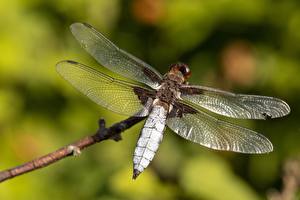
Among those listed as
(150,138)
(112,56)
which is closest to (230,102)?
(150,138)

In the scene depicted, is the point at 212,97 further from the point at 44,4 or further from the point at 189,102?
the point at 44,4

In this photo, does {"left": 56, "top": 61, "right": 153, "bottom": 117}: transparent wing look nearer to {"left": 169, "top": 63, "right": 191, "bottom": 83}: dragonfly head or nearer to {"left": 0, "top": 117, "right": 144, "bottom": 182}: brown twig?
{"left": 169, "top": 63, "right": 191, "bottom": 83}: dragonfly head

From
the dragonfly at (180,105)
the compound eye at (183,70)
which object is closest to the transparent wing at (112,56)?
the dragonfly at (180,105)

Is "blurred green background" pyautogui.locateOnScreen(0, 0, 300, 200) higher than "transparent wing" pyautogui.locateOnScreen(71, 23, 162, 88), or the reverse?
"blurred green background" pyautogui.locateOnScreen(0, 0, 300, 200)

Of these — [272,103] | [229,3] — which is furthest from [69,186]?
[272,103]

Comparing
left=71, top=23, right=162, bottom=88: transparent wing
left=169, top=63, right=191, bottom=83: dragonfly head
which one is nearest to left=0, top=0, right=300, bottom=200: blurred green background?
left=71, top=23, right=162, bottom=88: transparent wing

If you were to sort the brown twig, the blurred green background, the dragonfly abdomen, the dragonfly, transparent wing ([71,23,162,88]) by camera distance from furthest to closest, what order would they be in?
1. the blurred green background
2. transparent wing ([71,23,162,88])
3. the dragonfly
4. the dragonfly abdomen
5. the brown twig

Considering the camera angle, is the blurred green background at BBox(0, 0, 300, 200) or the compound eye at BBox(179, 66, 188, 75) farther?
the blurred green background at BBox(0, 0, 300, 200)

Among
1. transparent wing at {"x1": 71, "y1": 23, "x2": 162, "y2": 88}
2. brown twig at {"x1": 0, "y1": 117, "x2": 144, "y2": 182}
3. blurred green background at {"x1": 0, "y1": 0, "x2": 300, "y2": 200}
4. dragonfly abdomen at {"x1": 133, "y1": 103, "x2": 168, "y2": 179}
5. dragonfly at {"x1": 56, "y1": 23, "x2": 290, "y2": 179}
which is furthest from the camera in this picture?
blurred green background at {"x1": 0, "y1": 0, "x2": 300, "y2": 200}

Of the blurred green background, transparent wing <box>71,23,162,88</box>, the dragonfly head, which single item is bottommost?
the dragonfly head
